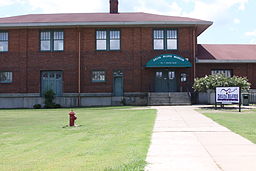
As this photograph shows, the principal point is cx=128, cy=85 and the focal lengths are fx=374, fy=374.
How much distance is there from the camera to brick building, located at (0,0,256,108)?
35.1m

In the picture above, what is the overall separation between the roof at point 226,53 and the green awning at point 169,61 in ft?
8.69

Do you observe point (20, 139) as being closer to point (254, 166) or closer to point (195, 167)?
point (195, 167)

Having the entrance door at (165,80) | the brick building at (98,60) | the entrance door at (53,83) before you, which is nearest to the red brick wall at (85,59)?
the brick building at (98,60)

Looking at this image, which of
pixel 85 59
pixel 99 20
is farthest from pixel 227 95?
pixel 99 20

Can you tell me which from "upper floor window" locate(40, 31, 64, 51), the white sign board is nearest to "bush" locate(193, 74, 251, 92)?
the white sign board

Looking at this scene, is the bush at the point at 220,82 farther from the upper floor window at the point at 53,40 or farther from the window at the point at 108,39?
the upper floor window at the point at 53,40

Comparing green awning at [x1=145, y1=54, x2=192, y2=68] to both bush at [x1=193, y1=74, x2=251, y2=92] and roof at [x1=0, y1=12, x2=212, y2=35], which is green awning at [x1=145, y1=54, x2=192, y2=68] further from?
bush at [x1=193, y1=74, x2=251, y2=92]

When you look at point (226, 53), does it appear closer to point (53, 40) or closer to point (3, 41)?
point (53, 40)

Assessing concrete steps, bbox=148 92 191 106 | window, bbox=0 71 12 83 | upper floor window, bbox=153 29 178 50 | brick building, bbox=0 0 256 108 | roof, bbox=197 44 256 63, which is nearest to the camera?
concrete steps, bbox=148 92 191 106

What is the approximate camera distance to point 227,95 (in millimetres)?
25984

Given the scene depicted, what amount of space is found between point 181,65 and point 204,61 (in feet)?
10.7

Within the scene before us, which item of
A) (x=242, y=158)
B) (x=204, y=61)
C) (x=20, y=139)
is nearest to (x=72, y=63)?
(x=204, y=61)

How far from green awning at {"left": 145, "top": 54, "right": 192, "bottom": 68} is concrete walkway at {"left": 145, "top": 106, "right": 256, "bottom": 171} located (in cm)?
2055

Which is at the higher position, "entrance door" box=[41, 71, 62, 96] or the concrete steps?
"entrance door" box=[41, 71, 62, 96]
